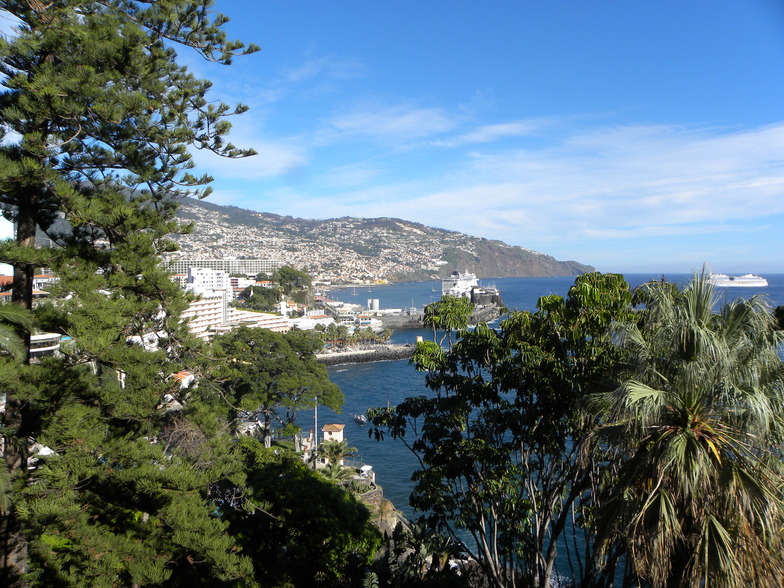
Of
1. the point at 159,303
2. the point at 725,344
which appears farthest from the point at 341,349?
the point at 725,344

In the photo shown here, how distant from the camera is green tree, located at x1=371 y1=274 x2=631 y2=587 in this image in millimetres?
3469

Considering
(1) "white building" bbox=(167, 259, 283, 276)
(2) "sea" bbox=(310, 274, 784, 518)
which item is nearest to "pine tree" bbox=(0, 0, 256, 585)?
(2) "sea" bbox=(310, 274, 784, 518)

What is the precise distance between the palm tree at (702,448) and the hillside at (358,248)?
104 meters

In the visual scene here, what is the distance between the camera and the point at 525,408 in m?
3.99

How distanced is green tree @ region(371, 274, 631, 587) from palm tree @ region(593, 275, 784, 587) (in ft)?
2.95

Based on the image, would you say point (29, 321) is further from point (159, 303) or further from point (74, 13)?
point (74, 13)

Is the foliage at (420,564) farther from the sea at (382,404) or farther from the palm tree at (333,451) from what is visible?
the palm tree at (333,451)

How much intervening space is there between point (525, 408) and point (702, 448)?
1.95m

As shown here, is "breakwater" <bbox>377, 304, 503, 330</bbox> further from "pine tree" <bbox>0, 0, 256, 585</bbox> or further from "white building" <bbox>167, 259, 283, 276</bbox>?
"pine tree" <bbox>0, 0, 256, 585</bbox>

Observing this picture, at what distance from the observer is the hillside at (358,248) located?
120 m

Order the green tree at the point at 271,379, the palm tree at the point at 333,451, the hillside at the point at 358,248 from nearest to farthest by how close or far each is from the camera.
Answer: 1. the palm tree at the point at 333,451
2. the green tree at the point at 271,379
3. the hillside at the point at 358,248

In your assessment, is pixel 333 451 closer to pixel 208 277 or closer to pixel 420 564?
pixel 420 564

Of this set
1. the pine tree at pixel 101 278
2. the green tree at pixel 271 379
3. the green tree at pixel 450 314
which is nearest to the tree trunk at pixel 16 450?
the pine tree at pixel 101 278

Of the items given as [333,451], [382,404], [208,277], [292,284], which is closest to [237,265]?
[292,284]
